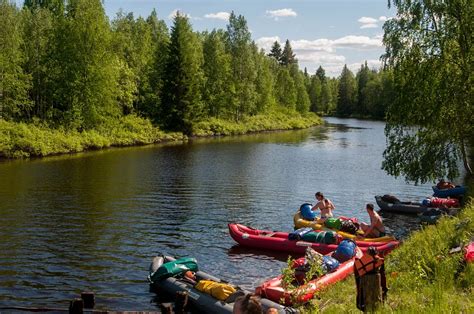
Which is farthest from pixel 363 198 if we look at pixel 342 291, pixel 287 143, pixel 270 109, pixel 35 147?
pixel 270 109

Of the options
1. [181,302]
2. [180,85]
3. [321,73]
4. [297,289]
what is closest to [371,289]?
[297,289]

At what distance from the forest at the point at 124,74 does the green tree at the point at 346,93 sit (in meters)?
46.0

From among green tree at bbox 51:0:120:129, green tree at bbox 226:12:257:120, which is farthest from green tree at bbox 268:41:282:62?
green tree at bbox 51:0:120:129

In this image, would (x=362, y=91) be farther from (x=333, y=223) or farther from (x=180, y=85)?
(x=333, y=223)

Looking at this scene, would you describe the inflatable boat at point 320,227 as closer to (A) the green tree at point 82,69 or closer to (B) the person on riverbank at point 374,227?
(B) the person on riverbank at point 374,227

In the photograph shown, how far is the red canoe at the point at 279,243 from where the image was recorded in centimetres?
1609

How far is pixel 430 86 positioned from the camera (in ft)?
69.3

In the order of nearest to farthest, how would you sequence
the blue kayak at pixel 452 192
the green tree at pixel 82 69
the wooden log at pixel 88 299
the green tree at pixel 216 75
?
1. the wooden log at pixel 88 299
2. the blue kayak at pixel 452 192
3. the green tree at pixel 82 69
4. the green tree at pixel 216 75

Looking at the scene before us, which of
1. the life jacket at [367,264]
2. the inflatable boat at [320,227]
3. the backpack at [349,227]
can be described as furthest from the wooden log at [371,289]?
the backpack at [349,227]

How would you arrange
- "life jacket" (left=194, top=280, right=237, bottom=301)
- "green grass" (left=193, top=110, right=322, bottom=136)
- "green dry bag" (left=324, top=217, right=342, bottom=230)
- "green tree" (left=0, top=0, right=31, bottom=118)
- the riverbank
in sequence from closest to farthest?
1. "life jacket" (left=194, top=280, right=237, bottom=301)
2. "green dry bag" (left=324, top=217, right=342, bottom=230)
3. the riverbank
4. "green tree" (left=0, top=0, right=31, bottom=118)
5. "green grass" (left=193, top=110, right=322, bottom=136)

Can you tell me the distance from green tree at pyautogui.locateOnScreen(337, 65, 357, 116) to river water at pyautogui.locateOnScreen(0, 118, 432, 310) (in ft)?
312

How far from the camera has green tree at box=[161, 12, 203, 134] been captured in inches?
2281

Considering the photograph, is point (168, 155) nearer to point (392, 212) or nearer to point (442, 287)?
point (392, 212)

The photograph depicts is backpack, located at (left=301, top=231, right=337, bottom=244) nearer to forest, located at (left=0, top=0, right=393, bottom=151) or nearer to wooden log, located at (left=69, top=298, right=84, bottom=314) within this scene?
wooden log, located at (left=69, top=298, right=84, bottom=314)
